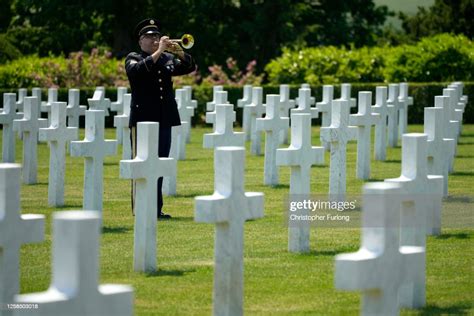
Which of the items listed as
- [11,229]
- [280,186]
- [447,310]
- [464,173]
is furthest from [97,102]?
[11,229]

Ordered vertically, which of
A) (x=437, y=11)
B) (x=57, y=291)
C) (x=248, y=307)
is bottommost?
(x=248, y=307)

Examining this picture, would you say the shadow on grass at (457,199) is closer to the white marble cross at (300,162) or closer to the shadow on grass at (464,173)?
the shadow on grass at (464,173)

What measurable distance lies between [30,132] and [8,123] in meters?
1.25

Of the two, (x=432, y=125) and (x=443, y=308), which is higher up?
(x=432, y=125)

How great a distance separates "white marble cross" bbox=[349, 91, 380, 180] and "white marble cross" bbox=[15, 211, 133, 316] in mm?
10707

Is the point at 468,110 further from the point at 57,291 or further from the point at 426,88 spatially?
the point at 57,291

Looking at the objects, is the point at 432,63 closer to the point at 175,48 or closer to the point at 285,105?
the point at 285,105

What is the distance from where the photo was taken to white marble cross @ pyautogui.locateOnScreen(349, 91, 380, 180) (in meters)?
16.1

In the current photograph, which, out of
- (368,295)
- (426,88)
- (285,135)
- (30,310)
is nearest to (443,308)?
(368,295)

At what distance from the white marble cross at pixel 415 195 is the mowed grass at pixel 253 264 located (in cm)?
13

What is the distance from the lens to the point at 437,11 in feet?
184

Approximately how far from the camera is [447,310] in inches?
312

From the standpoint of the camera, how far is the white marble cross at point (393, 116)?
70.3ft

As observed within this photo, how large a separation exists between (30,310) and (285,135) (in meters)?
17.1
